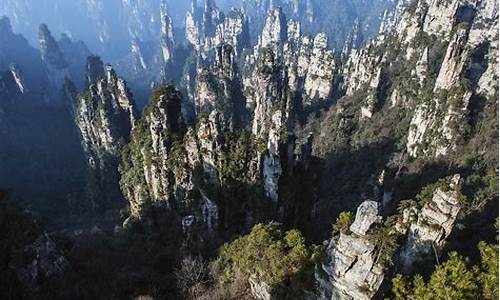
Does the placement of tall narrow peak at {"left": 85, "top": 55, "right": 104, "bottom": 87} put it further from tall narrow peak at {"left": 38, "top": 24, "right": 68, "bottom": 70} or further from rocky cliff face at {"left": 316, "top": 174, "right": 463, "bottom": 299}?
rocky cliff face at {"left": 316, "top": 174, "right": 463, "bottom": 299}

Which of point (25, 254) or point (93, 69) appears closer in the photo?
point (25, 254)

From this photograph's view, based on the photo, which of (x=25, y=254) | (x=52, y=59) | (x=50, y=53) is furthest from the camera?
(x=52, y=59)

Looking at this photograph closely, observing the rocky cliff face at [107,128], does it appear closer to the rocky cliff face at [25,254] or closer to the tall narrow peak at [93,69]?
the rocky cliff face at [25,254]

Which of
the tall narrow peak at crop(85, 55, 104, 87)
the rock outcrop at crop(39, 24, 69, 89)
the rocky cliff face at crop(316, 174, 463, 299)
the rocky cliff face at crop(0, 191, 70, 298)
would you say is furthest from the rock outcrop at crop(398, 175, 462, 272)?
the rock outcrop at crop(39, 24, 69, 89)

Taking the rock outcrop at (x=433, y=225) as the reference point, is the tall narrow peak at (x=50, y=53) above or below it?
above

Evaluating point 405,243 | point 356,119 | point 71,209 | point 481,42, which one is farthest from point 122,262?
point 481,42

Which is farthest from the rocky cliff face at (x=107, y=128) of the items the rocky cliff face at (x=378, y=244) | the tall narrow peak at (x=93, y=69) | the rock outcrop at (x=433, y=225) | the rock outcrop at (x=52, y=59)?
the rock outcrop at (x=52, y=59)

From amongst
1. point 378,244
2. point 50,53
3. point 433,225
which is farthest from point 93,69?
point 378,244

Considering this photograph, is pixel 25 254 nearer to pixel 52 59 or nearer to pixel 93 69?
pixel 93 69

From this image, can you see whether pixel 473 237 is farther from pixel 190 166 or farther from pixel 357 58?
pixel 357 58
